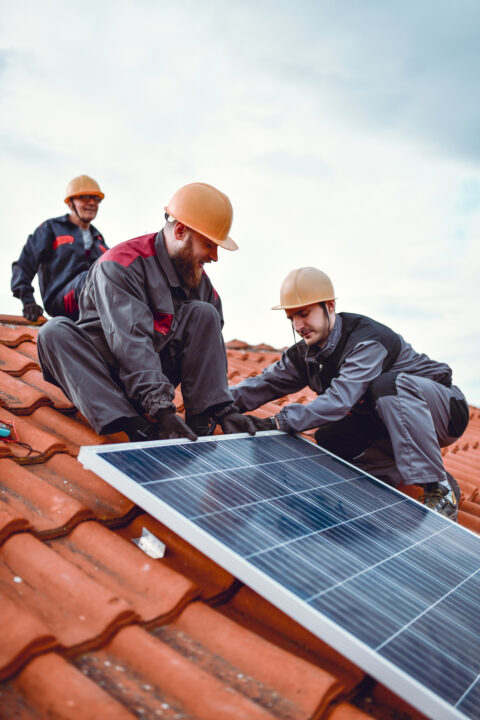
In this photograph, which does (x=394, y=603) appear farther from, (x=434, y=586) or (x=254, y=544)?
(x=254, y=544)

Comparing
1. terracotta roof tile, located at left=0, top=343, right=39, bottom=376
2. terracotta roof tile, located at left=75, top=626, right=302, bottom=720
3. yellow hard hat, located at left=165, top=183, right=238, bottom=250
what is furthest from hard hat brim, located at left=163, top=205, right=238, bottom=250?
terracotta roof tile, located at left=75, top=626, right=302, bottom=720

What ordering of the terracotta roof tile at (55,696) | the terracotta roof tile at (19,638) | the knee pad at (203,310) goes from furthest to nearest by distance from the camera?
the knee pad at (203,310) → the terracotta roof tile at (19,638) → the terracotta roof tile at (55,696)

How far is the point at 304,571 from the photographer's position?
196 cm

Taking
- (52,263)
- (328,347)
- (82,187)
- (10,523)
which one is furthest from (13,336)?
(10,523)

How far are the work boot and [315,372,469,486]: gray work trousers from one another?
71 millimetres

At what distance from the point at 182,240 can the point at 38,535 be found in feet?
6.18

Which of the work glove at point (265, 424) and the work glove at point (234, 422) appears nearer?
the work glove at point (234, 422)

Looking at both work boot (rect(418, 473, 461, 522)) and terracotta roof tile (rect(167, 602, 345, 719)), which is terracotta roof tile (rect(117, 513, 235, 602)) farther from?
work boot (rect(418, 473, 461, 522))

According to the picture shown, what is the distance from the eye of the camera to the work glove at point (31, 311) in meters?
6.18

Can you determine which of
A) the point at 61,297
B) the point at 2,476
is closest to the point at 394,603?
the point at 2,476

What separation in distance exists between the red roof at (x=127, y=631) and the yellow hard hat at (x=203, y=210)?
60.1 inches

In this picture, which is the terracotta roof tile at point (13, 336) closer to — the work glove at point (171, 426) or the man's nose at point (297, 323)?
the man's nose at point (297, 323)

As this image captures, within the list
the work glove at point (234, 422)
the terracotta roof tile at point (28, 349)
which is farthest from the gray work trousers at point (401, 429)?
Result: the terracotta roof tile at point (28, 349)

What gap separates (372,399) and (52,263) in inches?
153
